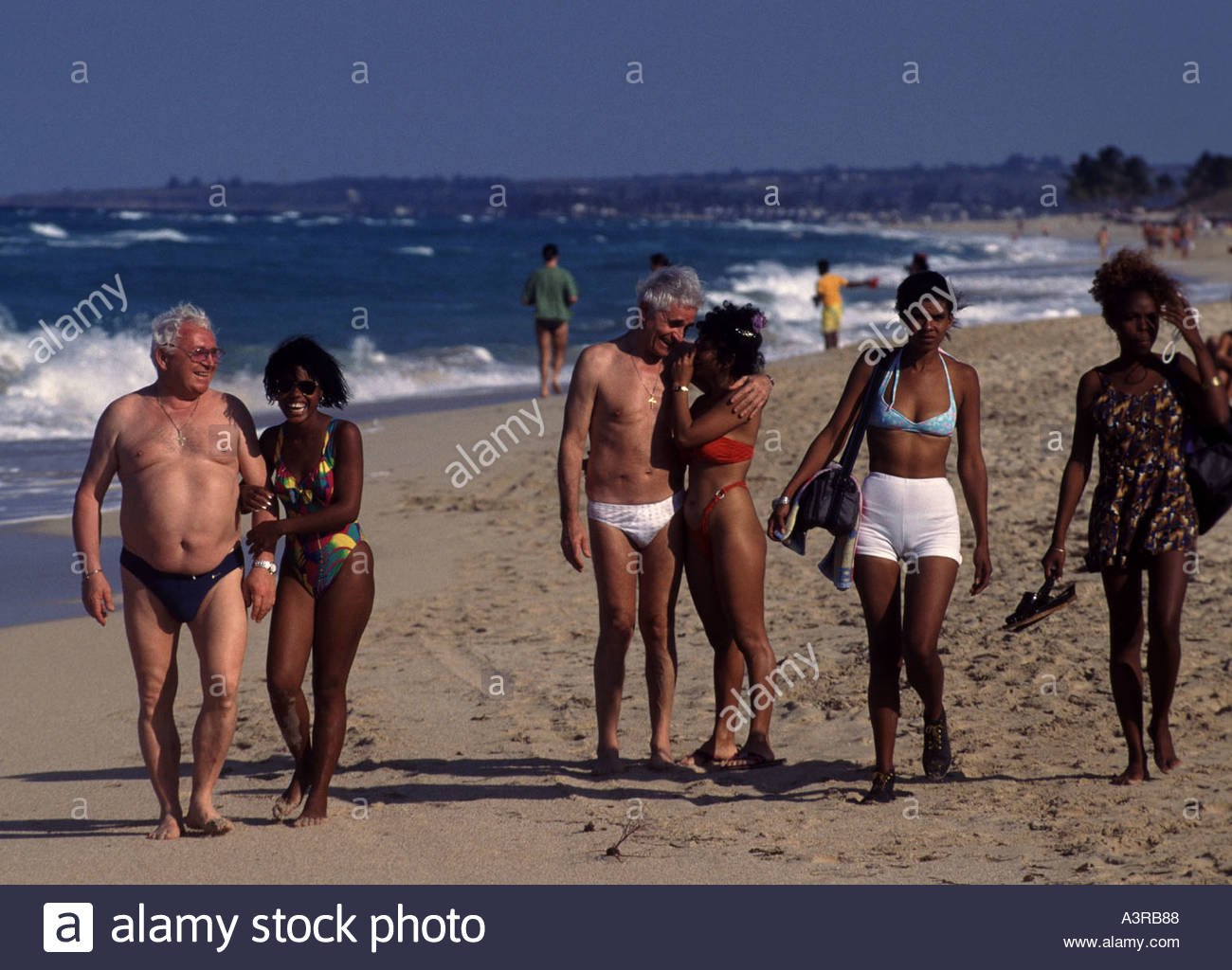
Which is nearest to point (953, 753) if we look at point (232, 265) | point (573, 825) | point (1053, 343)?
point (573, 825)

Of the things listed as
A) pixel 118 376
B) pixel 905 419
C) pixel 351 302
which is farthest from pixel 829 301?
pixel 351 302

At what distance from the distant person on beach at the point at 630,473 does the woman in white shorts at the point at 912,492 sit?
1.48ft

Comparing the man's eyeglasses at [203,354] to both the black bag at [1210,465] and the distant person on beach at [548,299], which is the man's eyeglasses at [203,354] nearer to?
the black bag at [1210,465]

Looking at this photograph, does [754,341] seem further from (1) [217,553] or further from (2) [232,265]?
(2) [232,265]

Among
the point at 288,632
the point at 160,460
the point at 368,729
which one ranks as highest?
the point at 160,460

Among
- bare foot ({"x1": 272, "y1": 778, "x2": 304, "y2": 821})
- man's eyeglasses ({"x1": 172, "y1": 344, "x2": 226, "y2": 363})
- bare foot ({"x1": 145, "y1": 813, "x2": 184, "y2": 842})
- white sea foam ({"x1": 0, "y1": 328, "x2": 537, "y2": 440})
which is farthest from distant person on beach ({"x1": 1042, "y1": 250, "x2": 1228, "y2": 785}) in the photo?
white sea foam ({"x1": 0, "y1": 328, "x2": 537, "y2": 440})

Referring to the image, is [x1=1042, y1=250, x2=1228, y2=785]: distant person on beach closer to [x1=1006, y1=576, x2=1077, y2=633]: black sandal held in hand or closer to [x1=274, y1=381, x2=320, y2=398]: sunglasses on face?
[x1=1006, y1=576, x2=1077, y2=633]: black sandal held in hand

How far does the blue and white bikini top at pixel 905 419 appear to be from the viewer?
4969 millimetres

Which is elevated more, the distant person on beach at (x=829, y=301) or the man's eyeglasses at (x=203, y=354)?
the man's eyeglasses at (x=203, y=354)

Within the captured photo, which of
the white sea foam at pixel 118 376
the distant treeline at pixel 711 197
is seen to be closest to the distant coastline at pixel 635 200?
the distant treeline at pixel 711 197

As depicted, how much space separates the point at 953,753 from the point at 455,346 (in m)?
20.1

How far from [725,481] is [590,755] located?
127 centimetres

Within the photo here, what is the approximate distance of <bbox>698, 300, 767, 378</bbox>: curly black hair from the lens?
521 centimetres

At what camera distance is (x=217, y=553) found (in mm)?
4691
